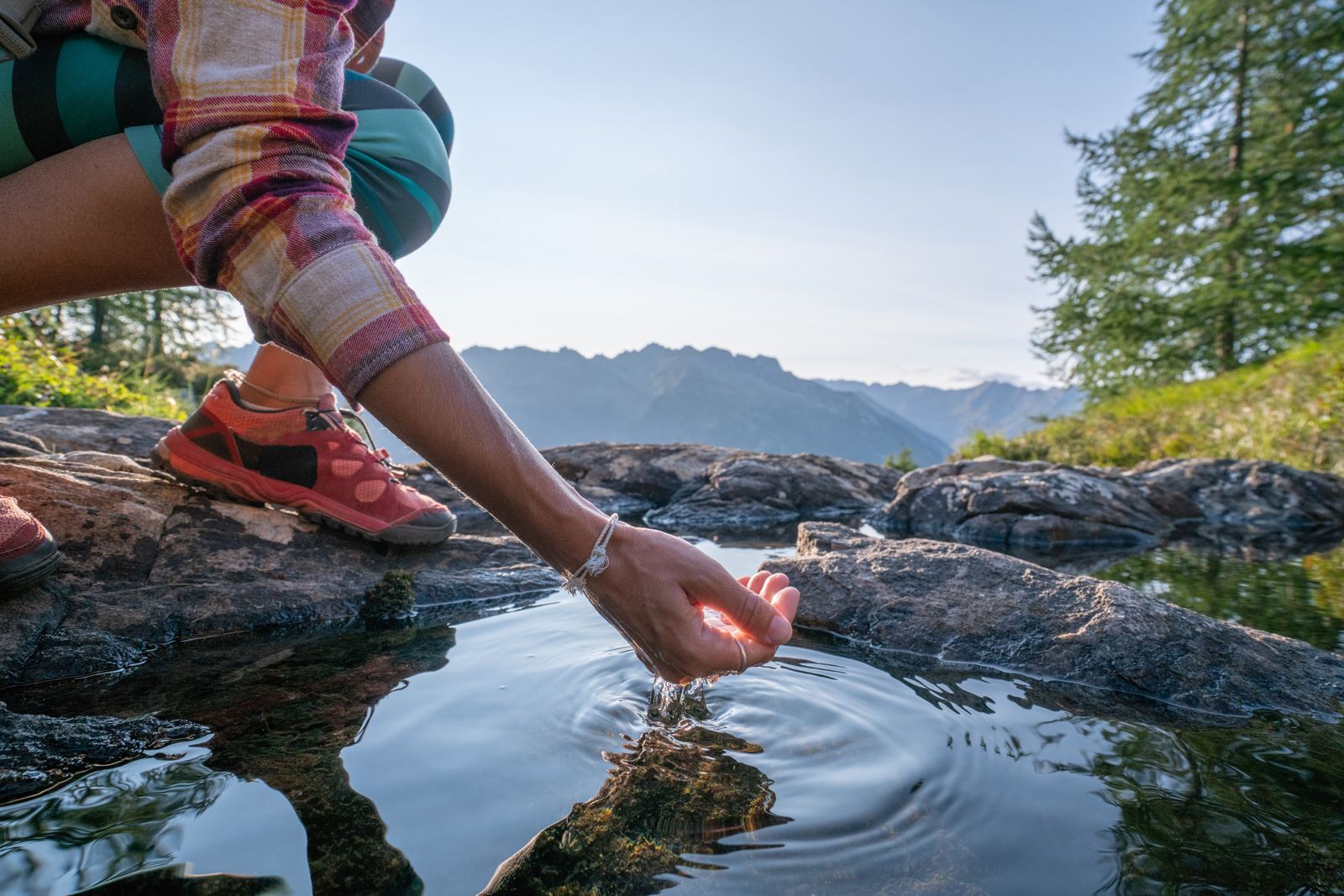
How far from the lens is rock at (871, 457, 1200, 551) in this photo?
513cm

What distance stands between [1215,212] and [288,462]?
68.6 ft

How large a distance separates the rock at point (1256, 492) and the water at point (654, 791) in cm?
552

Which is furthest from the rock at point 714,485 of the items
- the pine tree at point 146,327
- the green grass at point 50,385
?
the pine tree at point 146,327

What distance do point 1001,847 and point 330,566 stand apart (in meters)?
2.17

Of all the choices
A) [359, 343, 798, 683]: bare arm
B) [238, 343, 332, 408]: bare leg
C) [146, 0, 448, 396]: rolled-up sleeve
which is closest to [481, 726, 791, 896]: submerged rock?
[359, 343, 798, 683]: bare arm

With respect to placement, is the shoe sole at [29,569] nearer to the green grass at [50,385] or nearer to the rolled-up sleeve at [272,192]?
the rolled-up sleeve at [272,192]

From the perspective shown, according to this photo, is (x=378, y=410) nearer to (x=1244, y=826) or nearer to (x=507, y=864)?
(x=507, y=864)

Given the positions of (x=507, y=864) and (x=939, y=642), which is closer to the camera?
(x=507, y=864)

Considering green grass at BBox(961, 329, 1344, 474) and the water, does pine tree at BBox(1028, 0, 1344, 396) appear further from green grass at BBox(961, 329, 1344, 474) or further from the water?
the water

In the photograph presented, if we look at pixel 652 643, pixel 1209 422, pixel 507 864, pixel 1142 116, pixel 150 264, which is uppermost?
pixel 1142 116

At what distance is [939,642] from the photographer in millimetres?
2102

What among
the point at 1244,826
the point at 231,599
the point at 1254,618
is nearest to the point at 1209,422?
the point at 1254,618

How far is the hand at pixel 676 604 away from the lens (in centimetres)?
118

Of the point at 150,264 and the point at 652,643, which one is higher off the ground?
the point at 150,264
